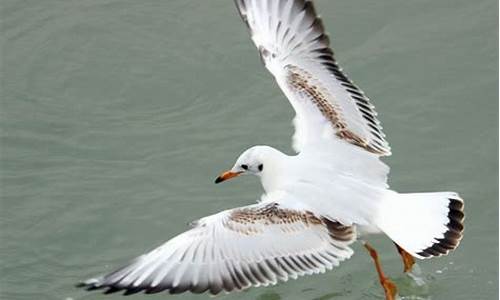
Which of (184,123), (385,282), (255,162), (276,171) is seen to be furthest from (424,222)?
(184,123)

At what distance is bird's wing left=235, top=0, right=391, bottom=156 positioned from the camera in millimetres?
7234

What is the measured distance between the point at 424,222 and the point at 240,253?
1073mm

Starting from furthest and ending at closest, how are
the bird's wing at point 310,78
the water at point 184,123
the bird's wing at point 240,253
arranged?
1. the water at point 184,123
2. the bird's wing at point 310,78
3. the bird's wing at point 240,253

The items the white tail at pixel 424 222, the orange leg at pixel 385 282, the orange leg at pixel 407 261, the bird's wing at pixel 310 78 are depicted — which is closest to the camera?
the white tail at pixel 424 222

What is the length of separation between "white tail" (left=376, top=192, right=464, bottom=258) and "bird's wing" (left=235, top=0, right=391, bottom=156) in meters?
0.58

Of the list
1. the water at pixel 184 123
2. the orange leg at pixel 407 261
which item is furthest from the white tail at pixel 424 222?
the water at pixel 184 123

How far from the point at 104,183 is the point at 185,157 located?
61cm

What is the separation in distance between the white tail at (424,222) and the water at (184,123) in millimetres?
570

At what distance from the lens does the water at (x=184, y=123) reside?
7.44 meters

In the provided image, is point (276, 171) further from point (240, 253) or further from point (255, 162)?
point (240, 253)

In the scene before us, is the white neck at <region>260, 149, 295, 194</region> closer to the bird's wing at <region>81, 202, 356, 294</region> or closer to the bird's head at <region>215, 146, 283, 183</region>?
the bird's head at <region>215, 146, 283, 183</region>

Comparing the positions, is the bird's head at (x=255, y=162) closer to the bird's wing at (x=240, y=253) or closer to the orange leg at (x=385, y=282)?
the bird's wing at (x=240, y=253)

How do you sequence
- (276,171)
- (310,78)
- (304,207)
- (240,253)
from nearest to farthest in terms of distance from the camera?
1. (240,253)
2. (304,207)
3. (276,171)
4. (310,78)

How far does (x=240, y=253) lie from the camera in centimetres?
631
